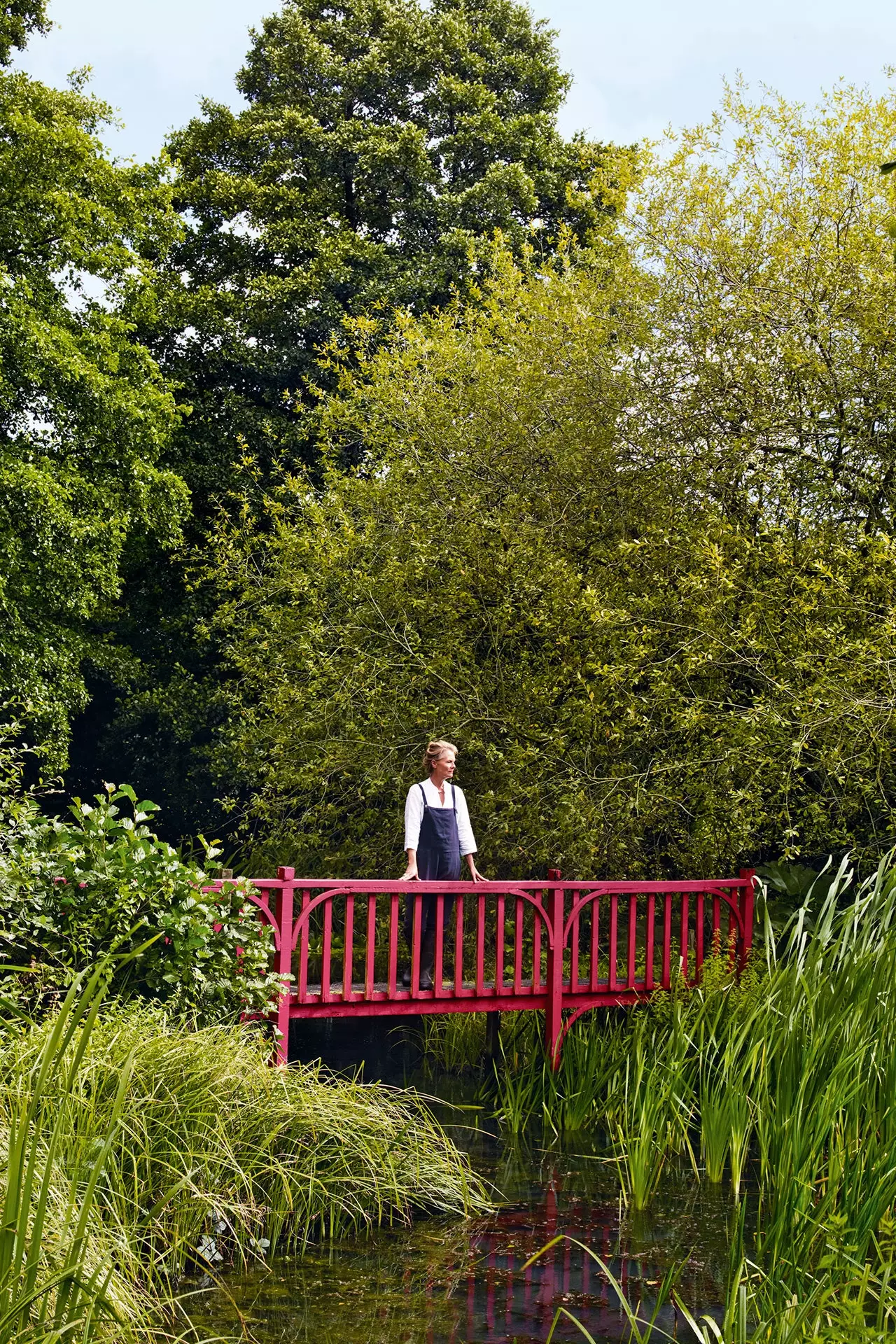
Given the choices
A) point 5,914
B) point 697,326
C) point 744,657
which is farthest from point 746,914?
point 5,914

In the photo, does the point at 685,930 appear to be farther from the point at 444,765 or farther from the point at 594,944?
the point at 444,765

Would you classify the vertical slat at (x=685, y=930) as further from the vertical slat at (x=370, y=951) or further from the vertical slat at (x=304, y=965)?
the vertical slat at (x=304, y=965)

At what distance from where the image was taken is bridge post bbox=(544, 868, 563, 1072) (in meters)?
8.80

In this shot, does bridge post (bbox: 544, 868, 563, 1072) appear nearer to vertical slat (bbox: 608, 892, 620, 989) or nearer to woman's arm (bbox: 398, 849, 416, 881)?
vertical slat (bbox: 608, 892, 620, 989)

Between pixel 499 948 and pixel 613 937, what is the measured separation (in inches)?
41.2

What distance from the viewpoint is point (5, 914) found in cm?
612

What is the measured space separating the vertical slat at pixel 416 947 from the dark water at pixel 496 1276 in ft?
5.62

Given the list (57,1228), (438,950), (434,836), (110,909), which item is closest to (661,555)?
(434,836)

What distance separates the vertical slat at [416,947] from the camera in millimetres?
8156

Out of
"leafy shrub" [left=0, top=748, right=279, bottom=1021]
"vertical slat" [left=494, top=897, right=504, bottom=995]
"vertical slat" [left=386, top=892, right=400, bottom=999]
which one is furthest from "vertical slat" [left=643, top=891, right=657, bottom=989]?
"leafy shrub" [left=0, top=748, right=279, bottom=1021]

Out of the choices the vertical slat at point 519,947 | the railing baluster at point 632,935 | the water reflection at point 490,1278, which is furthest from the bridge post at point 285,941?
the railing baluster at point 632,935

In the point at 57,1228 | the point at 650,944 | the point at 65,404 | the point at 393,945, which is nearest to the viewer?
the point at 57,1228

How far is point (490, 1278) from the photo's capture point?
5.18 meters

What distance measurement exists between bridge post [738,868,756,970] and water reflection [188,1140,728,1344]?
339 centimetres
